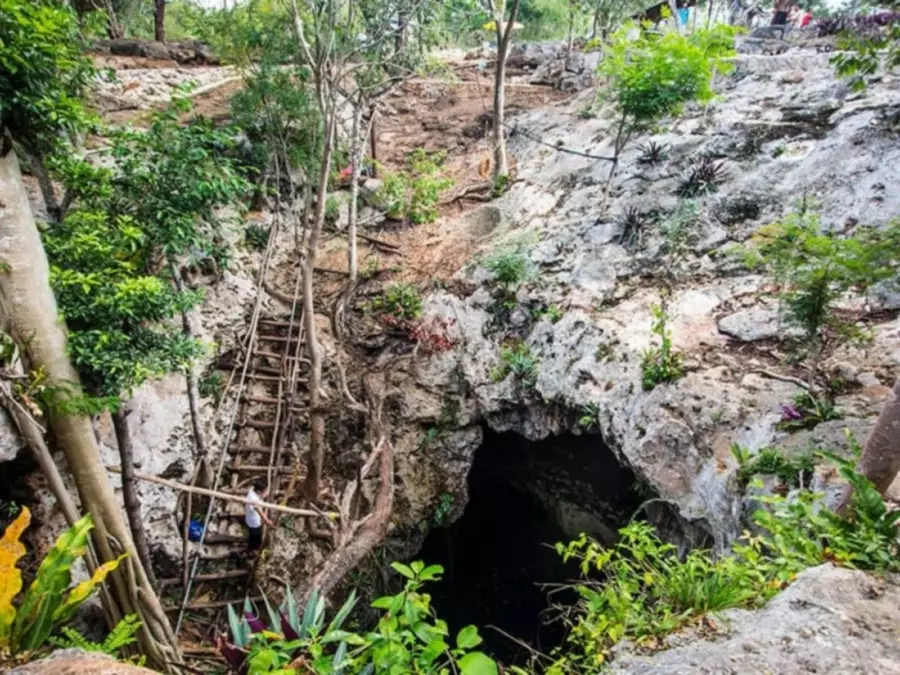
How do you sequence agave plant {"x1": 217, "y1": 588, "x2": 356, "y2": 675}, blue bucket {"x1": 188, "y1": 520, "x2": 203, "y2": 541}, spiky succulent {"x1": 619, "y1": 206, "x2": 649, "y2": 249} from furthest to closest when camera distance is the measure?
spiky succulent {"x1": 619, "y1": 206, "x2": 649, "y2": 249} → blue bucket {"x1": 188, "y1": 520, "x2": 203, "y2": 541} → agave plant {"x1": 217, "y1": 588, "x2": 356, "y2": 675}

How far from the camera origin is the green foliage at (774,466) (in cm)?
353

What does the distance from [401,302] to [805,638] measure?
6.57m

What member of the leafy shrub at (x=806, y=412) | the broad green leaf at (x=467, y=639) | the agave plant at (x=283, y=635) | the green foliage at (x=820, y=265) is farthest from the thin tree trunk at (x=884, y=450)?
the agave plant at (x=283, y=635)

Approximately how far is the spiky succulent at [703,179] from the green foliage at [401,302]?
177 inches

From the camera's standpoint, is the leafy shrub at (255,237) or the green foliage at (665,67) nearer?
the green foliage at (665,67)

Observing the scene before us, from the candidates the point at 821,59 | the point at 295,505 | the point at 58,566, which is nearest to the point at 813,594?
the point at 58,566

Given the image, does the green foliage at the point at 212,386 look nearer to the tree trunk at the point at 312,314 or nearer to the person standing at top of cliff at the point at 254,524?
the person standing at top of cliff at the point at 254,524

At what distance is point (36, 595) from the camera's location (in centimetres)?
255

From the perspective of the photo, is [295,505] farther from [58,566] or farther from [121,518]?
[58,566]

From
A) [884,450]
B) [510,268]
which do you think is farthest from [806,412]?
[510,268]

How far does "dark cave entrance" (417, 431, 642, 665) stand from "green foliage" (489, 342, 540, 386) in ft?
5.11

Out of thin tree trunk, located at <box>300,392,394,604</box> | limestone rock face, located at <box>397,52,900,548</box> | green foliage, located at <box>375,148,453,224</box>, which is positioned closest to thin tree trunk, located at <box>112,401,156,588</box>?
thin tree trunk, located at <box>300,392,394,604</box>

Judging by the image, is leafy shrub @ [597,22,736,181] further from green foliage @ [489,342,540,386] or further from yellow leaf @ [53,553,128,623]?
yellow leaf @ [53,553,128,623]

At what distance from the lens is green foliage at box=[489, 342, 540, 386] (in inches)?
255
